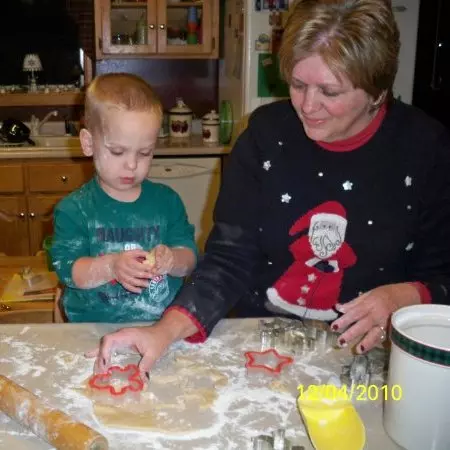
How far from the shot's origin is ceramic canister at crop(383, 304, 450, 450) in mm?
771

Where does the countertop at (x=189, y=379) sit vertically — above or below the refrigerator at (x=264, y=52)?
below

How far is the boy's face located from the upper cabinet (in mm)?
2318

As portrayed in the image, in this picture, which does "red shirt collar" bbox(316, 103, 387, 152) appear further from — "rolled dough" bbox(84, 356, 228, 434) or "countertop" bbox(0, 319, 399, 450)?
"rolled dough" bbox(84, 356, 228, 434)

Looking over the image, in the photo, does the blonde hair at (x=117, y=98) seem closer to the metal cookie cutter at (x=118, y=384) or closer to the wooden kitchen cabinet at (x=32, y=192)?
the metal cookie cutter at (x=118, y=384)

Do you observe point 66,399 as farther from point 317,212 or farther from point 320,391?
point 317,212

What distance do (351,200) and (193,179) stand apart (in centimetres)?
221

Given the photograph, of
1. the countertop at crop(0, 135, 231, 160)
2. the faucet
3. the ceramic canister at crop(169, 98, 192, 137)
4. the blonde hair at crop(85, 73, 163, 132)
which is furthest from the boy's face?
the faucet

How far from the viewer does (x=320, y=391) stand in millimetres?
945

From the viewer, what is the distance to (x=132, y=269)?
115cm

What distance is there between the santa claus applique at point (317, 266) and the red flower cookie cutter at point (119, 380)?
401 mm

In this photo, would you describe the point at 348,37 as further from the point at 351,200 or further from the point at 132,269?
the point at 132,269

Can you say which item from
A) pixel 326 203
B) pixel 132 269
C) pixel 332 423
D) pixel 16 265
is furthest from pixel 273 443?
pixel 16 265

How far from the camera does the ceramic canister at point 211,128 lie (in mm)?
3533

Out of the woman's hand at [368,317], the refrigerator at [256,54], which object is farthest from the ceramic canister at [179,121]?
the woman's hand at [368,317]
